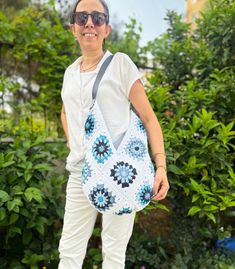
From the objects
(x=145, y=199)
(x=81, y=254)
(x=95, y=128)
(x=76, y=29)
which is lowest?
(x=81, y=254)

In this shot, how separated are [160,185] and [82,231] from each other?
480mm

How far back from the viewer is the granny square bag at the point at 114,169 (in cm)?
152

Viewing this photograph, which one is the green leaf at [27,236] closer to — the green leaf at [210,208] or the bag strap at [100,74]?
the green leaf at [210,208]

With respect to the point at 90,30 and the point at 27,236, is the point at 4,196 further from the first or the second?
the point at 90,30

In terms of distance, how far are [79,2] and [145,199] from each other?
0.98 meters

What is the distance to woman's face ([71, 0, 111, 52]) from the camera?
163cm

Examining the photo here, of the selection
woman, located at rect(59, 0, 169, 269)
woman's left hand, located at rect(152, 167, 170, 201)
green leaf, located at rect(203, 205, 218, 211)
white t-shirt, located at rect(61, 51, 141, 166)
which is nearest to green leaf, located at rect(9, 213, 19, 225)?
woman, located at rect(59, 0, 169, 269)

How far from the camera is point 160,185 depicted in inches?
64.5

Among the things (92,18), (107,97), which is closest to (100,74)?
(107,97)

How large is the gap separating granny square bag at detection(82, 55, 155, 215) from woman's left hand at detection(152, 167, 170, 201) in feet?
0.12

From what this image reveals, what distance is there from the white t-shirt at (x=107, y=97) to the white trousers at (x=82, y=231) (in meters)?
0.18

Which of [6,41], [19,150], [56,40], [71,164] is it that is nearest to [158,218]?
[19,150]

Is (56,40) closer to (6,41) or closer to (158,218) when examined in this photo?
(6,41)

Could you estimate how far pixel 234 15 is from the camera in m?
3.13
